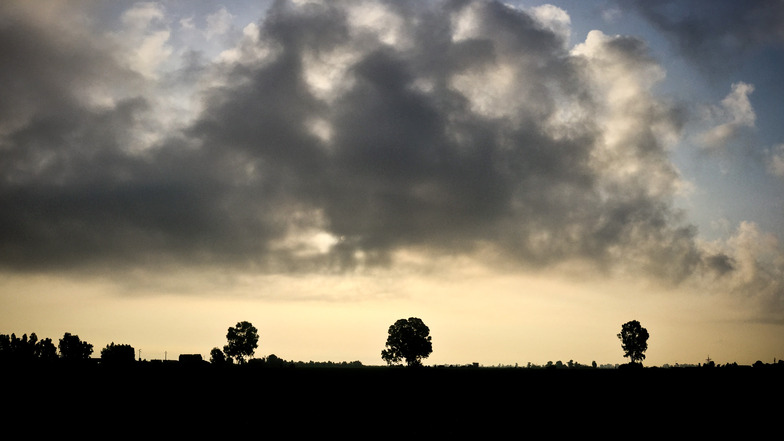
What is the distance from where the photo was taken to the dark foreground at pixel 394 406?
784 inches

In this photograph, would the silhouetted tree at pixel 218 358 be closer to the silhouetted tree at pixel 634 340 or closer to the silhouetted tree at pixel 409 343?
the silhouetted tree at pixel 409 343

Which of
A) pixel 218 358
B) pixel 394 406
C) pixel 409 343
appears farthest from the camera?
pixel 409 343

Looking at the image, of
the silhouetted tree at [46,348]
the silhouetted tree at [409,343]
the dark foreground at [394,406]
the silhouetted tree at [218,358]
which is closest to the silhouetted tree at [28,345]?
the silhouetted tree at [46,348]

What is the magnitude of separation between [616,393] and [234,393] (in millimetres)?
23262

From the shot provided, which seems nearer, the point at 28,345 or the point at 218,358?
the point at 218,358

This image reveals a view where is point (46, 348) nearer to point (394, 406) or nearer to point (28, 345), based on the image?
point (28, 345)

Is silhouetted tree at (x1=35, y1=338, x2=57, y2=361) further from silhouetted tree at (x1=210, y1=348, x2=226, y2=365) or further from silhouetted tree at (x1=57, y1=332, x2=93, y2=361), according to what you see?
silhouetted tree at (x1=210, y1=348, x2=226, y2=365)

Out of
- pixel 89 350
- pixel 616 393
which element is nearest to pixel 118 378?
pixel 616 393

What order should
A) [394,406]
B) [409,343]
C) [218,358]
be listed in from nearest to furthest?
[394,406] < [218,358] < [409,343]

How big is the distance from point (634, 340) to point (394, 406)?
14162 cm

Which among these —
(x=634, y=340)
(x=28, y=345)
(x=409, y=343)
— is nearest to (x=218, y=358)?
(x=409, y=343)

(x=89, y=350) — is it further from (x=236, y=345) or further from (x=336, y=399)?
(x=336, y=399)

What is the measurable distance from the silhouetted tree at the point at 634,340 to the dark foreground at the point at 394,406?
11940 centimetres

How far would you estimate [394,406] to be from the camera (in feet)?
82.1
